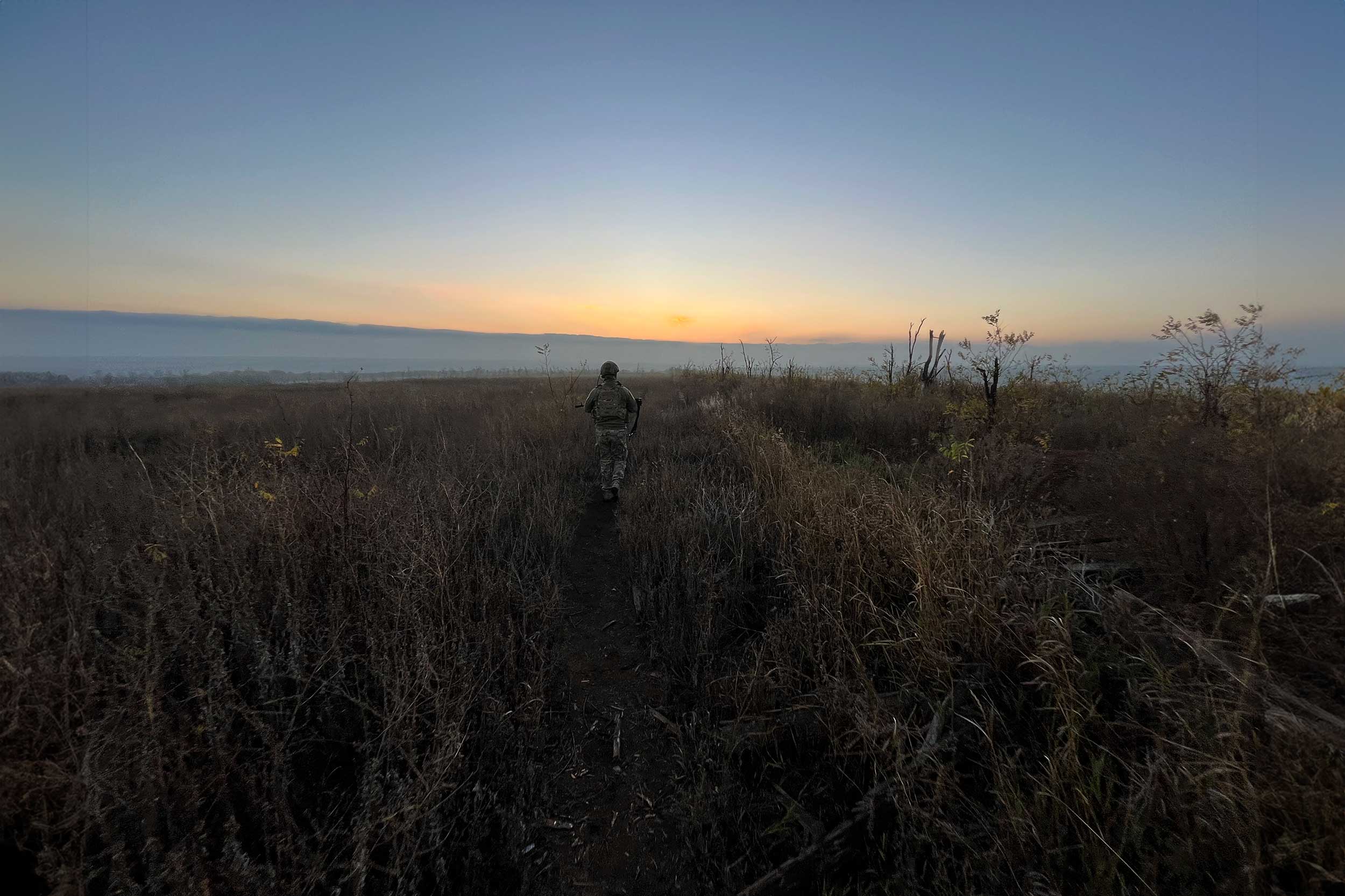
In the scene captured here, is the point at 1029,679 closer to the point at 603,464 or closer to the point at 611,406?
the point at 603,464

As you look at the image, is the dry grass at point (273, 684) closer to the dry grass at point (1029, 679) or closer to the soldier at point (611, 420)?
the dry grass at point (1029, 679)

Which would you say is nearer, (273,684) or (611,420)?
(273,684)

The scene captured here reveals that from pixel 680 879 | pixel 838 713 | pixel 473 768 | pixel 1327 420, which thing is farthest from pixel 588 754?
pixel 1327 420

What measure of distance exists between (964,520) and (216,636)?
4.06 metres

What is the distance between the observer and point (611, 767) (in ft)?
8.26

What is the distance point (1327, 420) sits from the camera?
279cm

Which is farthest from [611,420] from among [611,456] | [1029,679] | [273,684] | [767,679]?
[1029,679]

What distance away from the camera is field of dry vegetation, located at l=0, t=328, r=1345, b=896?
5.05 ft

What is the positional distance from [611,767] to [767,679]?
920mm

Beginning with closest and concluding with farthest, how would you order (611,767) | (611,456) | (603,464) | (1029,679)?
(1029,679) < (611,767) < (603,464) < (611,456)

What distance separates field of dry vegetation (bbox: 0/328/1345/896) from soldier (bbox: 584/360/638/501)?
267 centimetres

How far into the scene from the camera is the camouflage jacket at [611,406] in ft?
23.0

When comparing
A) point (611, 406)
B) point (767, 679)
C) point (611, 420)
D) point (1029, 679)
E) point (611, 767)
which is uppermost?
point (611, 406)

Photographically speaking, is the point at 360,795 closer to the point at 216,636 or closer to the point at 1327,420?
the point at 216,636
